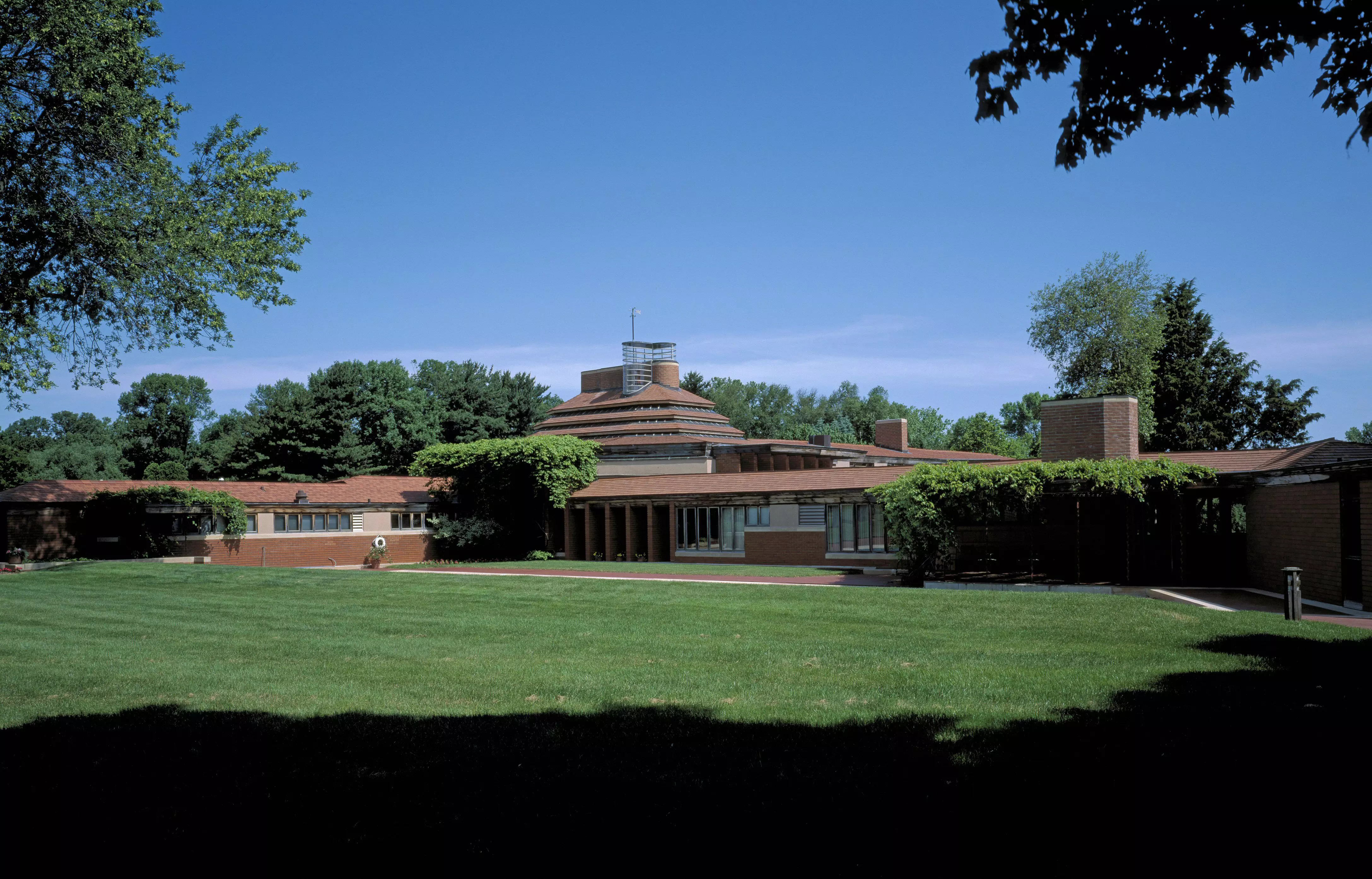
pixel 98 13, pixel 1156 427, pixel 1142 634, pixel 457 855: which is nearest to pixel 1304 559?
pixel 1142 634

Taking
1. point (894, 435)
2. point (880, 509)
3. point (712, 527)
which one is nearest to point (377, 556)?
point (712, 527)

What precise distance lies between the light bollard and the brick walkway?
9145 millimetres

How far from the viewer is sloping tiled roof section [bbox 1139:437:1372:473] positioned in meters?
16.7

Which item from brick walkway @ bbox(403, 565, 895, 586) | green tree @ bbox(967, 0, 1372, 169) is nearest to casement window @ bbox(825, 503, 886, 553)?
brick walkway @ bbox(403, 565, 895, 586)

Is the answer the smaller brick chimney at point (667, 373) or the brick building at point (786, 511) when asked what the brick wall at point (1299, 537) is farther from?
the smaller brick chimney at point (667, 373)

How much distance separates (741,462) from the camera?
134ft

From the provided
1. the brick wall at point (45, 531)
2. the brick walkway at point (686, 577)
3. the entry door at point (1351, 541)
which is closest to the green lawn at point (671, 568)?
the brick walkway at point (686, 577)

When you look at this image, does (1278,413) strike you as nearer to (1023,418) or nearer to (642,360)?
(642,360)

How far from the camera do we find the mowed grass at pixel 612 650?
9.02 metres

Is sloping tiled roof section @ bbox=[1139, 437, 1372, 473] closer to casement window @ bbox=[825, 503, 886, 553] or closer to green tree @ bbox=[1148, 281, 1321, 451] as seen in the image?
casement window @ bbox=[825, 503, 886, 553]

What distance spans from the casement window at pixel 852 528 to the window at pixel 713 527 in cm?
268

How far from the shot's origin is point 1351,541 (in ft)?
52.9

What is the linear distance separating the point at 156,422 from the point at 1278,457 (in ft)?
268

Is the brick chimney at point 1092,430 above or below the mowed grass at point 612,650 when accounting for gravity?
above
